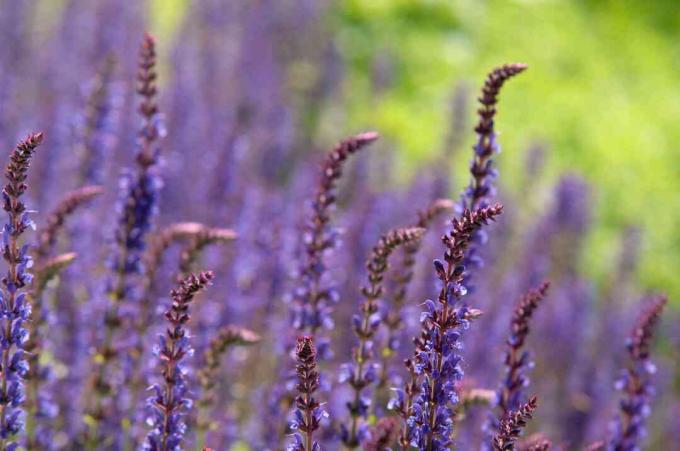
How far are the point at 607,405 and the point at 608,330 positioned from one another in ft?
4.78

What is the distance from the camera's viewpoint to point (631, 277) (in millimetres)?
10820

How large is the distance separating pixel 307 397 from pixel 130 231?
2.14 meters

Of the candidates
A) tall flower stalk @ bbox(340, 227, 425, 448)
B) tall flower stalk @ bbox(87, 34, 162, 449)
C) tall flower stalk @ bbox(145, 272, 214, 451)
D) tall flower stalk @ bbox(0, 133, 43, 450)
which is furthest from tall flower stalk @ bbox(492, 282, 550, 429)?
tall flower stalk @ bbox(87, 34, 162, 449)

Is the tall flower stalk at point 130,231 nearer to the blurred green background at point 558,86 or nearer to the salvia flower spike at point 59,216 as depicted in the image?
the salvia flower spike at point 59,216

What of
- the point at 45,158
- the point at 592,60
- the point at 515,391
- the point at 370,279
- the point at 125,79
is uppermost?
the point at 592,60

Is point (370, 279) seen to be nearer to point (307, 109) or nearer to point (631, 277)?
point (631, 277)

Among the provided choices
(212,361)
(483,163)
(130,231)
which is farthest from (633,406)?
(130,231)

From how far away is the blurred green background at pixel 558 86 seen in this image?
14.3 metres

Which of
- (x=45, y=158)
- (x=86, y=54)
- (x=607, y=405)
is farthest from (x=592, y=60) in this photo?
(x=45, y=158)

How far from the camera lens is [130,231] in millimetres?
4586

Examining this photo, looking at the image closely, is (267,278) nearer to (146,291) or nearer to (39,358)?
(146,291)

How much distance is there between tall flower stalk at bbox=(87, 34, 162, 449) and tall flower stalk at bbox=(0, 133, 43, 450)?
1.46 meters

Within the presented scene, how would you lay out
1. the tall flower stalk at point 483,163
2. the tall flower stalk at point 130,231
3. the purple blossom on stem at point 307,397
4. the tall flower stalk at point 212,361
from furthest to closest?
the tall flower stalk at point 130,231
the tall flower stalk at point 212,361
the tall flower stalk at point 483,163
the purple blossom on stem at point 307,397

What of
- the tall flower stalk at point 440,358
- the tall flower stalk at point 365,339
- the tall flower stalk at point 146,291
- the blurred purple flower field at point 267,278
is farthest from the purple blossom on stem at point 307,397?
the tall flower stalk at point 146,291
